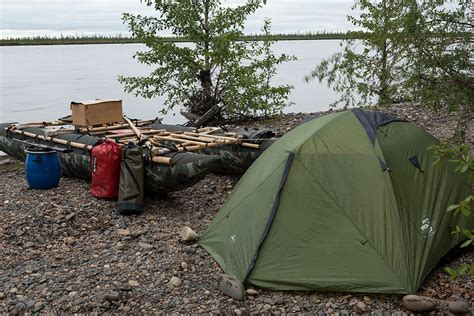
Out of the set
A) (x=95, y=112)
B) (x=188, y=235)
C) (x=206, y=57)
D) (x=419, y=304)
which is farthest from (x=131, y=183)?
(x=206, y=57)

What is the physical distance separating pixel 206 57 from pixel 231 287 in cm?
979

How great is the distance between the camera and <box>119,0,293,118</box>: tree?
45.5 feet

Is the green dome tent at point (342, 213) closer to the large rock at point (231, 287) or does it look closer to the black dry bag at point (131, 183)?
the large rock at point (231, 287)

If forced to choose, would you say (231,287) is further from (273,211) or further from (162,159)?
(162,159)

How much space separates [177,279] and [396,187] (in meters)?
2.41

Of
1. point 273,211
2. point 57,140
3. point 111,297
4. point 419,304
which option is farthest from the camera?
point 57,140

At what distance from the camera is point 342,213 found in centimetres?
545

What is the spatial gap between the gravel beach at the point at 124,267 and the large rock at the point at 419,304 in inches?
3.4

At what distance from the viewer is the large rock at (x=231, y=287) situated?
5.12 m

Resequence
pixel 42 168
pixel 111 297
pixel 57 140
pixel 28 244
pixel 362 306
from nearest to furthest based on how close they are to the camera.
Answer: pixel 362 306
pixel 111 297
pixel 28 244
pixel 42 168
pixel 57 140

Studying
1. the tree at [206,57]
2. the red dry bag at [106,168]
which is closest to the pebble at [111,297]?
the red dry bag at [106,168]

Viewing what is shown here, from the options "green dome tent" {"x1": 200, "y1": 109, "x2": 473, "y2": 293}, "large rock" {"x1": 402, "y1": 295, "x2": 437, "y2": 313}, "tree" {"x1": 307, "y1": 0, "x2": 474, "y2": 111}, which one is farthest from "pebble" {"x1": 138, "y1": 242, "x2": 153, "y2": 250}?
"tree" {"x1": 307, "y1": 0, "x2": 474, "y2": 111}

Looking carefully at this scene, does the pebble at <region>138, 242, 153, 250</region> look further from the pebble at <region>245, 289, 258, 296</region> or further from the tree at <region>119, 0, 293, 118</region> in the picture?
the tree at <region>119, 0, 293, 118</region>

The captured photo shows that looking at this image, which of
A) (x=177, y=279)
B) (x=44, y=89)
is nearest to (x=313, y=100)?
(x=44, y=89)
